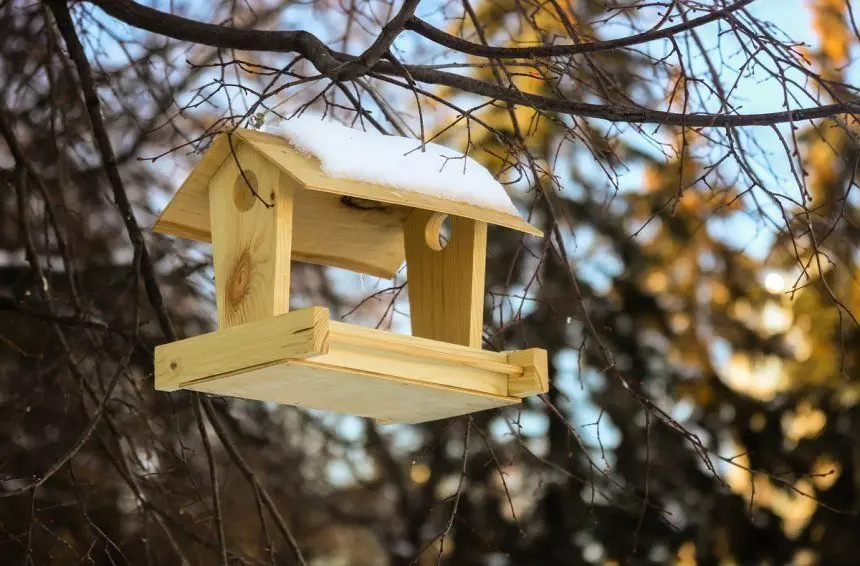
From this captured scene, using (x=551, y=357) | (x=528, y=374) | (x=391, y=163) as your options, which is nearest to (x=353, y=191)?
(x=391, y=163)

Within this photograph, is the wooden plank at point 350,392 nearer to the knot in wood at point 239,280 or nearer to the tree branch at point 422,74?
the knot in wood at point 239,280

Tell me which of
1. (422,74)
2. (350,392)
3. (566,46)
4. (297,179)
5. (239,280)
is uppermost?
(422,74)

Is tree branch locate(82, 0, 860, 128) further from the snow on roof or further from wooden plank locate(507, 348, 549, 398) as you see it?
wooden plank locate(507, 348, 549, 398)

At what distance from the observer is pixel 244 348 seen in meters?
1.92

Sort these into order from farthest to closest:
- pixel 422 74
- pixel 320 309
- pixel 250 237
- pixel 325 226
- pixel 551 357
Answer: pixel 551 357 → pixel 325 226 → pixel 422 74 → pixel 250 237 → pixel 320 309

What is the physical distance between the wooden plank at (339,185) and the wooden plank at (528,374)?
0.23 m

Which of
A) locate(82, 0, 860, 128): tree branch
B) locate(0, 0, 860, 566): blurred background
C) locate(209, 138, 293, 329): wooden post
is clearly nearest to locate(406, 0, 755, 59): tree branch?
locate(82, 0, 860, 128): tree branch

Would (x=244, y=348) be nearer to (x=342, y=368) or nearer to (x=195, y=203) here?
(x=342, y=368)

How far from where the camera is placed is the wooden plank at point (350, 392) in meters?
1.92

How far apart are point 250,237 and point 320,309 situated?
33cm

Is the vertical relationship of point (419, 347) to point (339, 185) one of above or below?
below

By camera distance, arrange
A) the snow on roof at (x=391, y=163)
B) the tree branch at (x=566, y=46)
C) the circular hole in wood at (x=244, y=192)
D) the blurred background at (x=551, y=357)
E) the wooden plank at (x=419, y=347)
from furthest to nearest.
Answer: the blurred background at (x=551, y=357), the circular hole in wood at (x=244, y=192), the snow on roof at (x=391, y=163), the wooden plank at (x=419, y=347), the tree branch at (x=566, y=46)

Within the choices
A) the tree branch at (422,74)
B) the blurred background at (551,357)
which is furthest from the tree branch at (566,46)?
the blurred background at (551,357)

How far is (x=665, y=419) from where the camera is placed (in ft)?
8.80
